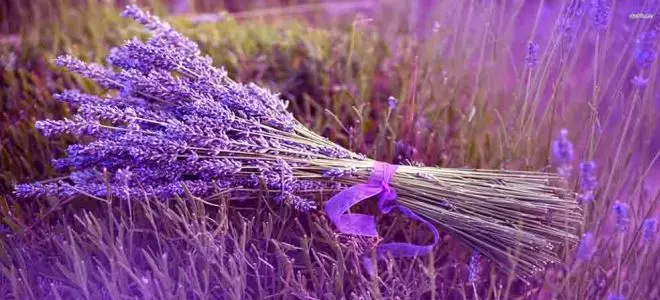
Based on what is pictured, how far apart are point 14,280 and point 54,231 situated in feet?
0.58

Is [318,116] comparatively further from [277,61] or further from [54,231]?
[54,231]

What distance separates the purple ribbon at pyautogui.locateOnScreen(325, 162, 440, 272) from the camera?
1.37 meters

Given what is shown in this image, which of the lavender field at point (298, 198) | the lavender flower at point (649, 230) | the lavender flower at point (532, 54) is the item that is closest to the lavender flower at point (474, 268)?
the lavender field at point (298, 198)

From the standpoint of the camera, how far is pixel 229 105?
1448mm

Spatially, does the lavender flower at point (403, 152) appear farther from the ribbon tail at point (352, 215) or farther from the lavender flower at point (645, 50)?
the lavender flower at point (645, 50)

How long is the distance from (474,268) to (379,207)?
0.72ft

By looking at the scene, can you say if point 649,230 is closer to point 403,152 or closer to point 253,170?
point 403,152

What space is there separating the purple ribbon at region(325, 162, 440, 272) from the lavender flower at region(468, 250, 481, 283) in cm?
8

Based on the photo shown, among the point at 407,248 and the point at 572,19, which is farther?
the point at 572,19

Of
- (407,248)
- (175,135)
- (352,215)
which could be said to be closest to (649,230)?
(407,248)

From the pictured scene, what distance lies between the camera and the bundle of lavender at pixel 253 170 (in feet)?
4.39

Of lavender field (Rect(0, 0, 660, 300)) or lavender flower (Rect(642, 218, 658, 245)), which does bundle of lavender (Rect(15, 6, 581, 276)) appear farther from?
lavender flower (Rect(642, 218, 658, 245))

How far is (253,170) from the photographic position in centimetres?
142

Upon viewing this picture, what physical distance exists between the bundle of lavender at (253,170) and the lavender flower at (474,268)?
0.05ft
